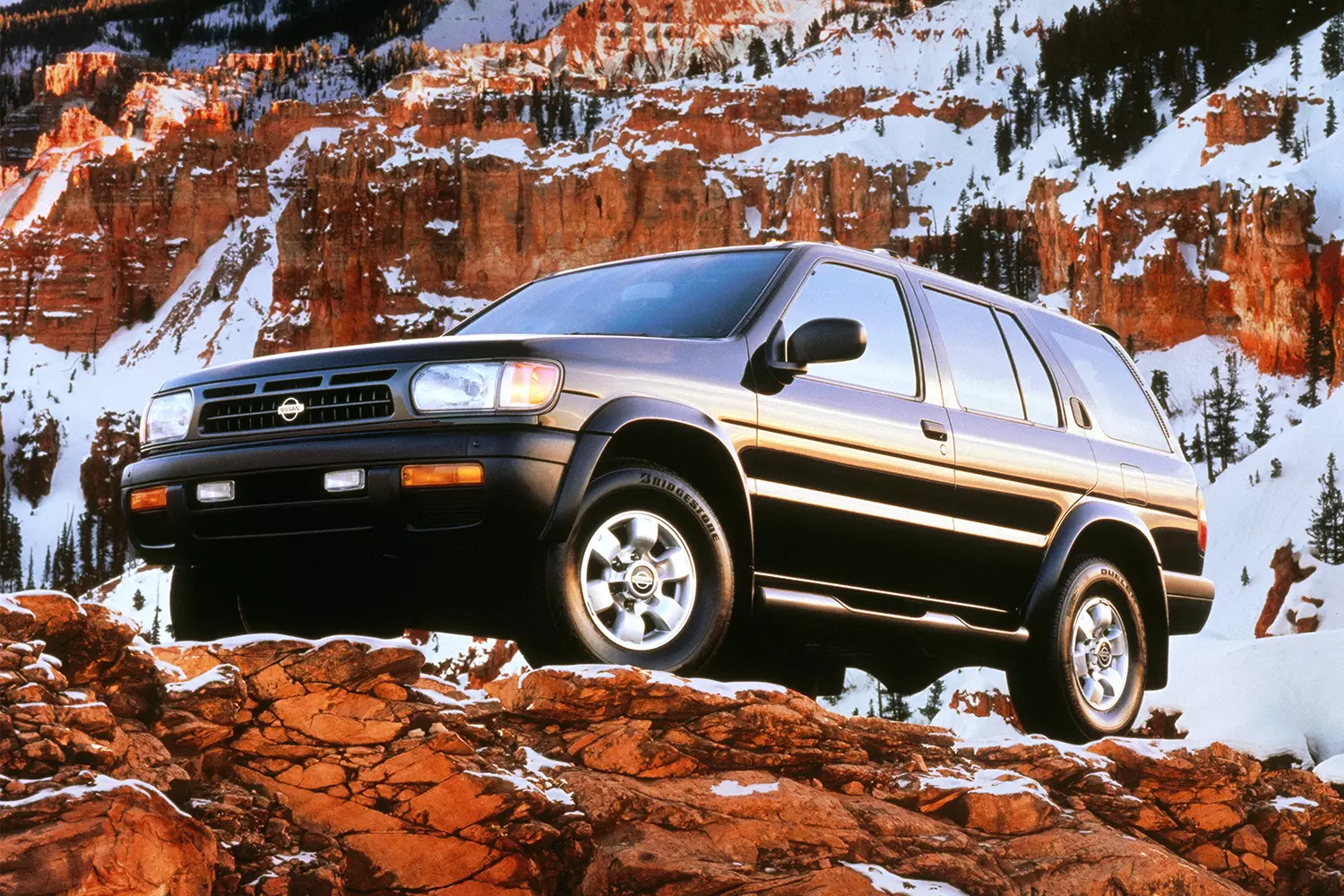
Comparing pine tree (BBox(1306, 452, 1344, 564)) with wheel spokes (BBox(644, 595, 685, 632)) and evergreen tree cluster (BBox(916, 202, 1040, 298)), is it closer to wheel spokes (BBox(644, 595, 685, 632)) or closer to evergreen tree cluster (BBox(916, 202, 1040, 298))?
evergreen tree cluster (BBox(916, 202, 1040, 298))

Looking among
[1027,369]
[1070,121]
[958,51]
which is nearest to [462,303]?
[1070,121]

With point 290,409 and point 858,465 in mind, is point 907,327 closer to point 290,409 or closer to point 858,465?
point 858,465

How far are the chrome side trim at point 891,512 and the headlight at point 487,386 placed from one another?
38.4 inches

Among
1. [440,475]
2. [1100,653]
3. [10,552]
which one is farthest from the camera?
[10,552]

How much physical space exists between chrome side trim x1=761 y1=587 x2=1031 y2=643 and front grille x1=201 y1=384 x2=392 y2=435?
5.27ft

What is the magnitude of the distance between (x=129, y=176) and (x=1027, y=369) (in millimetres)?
186450

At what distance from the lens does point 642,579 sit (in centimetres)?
536

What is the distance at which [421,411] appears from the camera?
5.26 m

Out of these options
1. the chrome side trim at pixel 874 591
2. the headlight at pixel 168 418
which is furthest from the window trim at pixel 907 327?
the headlight at pixel 168 418

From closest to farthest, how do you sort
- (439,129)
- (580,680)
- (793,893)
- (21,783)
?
1. (21,783)
2. (793,893)
3. (580,680)
4. (439,129)

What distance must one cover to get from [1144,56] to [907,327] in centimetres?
15597

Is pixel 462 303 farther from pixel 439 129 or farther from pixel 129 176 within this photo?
pixel 129 176

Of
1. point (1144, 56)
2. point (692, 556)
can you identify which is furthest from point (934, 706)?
point (1144, 56)

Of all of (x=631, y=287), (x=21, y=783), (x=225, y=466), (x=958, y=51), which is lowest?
(x=21, y=783)
